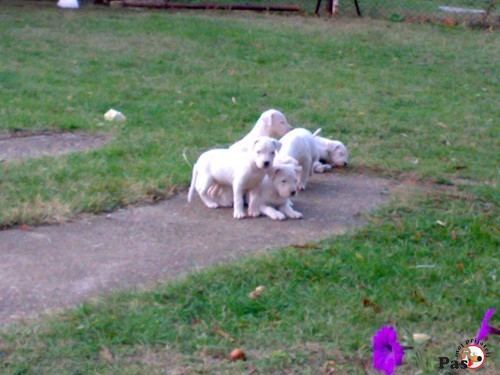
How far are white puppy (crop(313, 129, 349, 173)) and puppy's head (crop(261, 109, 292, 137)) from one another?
1.49 ft

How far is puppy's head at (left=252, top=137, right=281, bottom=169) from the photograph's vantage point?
207 inches

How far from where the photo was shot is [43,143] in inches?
288

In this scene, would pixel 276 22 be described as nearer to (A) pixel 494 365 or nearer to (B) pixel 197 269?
(B) pixel 197 269

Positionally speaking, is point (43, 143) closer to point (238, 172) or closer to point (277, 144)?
point (238, 172)

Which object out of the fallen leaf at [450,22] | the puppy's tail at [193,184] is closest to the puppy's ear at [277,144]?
the puppy's tail at [193,184]

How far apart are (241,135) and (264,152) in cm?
237

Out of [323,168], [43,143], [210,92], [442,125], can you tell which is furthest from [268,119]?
[210,92]

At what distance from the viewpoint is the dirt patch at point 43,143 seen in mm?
6965

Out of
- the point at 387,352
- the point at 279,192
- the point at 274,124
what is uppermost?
the point at 387,352

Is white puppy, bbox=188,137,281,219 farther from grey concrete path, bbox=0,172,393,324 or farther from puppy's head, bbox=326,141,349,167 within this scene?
puppy's head, bbox=326,141,349,167

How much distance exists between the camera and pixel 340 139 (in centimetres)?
765

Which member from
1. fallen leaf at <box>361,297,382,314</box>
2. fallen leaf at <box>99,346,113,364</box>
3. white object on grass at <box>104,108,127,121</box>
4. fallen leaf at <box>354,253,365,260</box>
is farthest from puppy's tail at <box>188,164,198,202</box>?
white object on grass at <box>104,108,127,121</box>

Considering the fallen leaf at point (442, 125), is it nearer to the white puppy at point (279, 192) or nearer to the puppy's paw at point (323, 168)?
the puppy's paw at point (323, 168)

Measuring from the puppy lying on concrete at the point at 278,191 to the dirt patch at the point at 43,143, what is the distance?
194 cm
